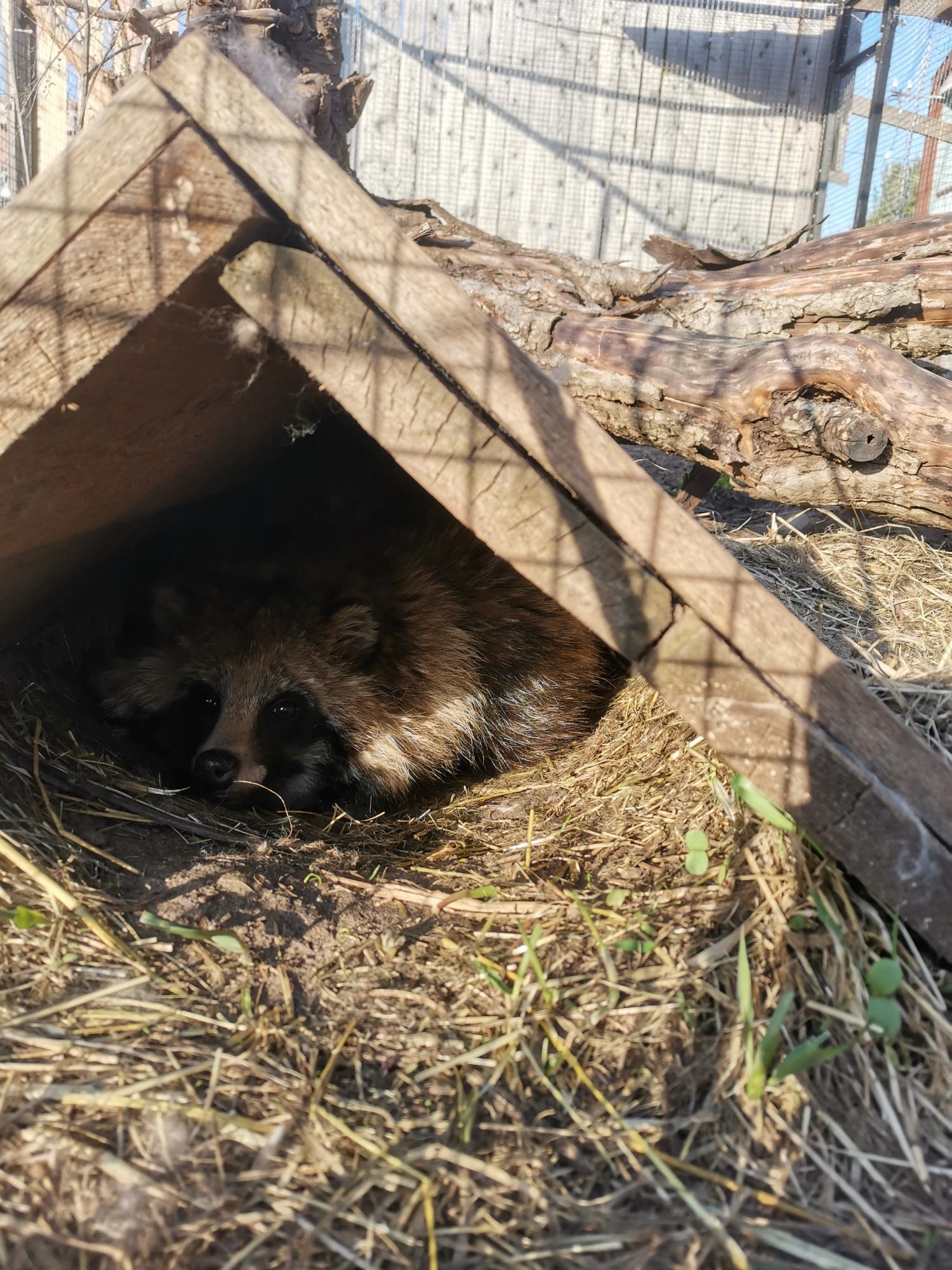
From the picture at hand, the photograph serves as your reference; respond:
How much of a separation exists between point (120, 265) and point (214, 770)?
202cm

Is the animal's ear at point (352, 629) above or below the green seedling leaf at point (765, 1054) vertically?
below

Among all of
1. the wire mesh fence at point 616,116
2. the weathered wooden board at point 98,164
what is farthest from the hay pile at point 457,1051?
the wire mesh fence at point 616,116

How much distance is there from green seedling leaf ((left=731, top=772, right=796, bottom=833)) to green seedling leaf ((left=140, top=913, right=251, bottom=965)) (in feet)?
4.38

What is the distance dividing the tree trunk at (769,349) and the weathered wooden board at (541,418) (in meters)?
1.68

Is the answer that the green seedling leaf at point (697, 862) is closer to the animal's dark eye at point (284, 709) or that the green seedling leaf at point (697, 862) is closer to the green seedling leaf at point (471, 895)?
the green seedling leaf at point (471, 895)

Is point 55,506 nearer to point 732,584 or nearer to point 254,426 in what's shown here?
point 254,426

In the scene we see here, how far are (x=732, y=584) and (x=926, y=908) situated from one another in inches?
36.0

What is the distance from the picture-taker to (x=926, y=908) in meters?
2.26

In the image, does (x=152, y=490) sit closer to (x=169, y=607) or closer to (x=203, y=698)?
(x=169, y=607)

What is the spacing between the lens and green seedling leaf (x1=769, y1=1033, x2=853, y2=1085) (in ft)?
6.24

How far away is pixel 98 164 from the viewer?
2.15m

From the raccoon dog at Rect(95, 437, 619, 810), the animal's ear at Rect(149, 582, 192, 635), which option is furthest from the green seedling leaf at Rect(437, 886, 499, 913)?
the animal's ear at Rect(149, 582, 192, 635)

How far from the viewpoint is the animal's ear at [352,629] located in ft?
12.5

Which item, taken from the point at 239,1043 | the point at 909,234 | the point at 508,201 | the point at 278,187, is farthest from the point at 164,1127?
the point at 508,201
